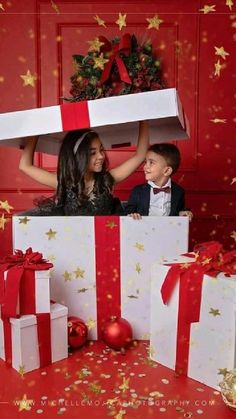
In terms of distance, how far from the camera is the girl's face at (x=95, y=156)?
173cm

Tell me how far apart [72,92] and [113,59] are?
0.32 metres

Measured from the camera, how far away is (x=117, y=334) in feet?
4.93

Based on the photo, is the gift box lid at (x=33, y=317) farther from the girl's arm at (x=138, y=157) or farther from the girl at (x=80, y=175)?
the girl's arm at (x=138, y=157)

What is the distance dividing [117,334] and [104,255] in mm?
283

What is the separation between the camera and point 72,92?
106 inches

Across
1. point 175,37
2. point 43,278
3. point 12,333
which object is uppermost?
point 175,37

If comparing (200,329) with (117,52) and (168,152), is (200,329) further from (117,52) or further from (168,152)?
(117,52)

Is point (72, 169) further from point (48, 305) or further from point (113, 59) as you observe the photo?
point (113, 59)

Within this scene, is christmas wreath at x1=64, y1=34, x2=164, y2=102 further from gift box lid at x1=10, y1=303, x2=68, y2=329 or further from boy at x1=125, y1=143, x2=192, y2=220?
gift box lid at x1=10, y1=303, x2=68, y2=329

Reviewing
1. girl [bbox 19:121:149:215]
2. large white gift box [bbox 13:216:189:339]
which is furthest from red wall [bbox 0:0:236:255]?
large white gift box [bbox 13:216:189:339]

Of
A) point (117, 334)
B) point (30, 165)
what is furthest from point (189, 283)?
point (30, 165)

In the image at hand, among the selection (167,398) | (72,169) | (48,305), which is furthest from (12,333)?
(72,169)

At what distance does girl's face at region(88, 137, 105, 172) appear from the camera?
1.73 meters

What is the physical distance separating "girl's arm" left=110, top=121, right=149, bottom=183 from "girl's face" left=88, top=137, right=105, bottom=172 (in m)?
0.10
